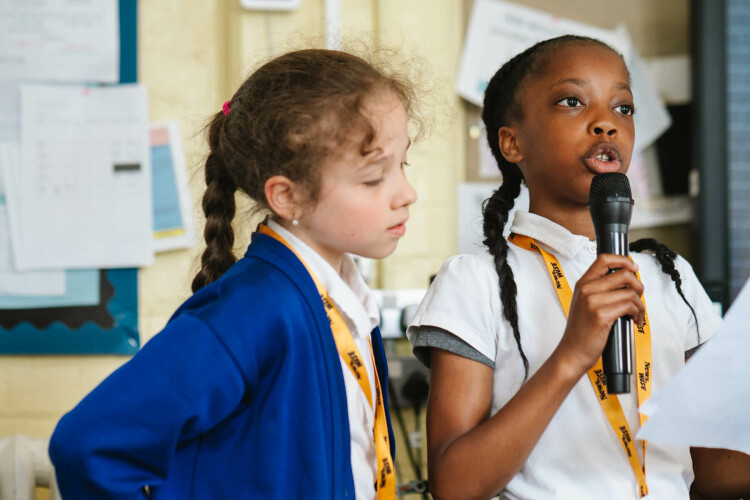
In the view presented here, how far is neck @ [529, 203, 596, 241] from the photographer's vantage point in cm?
99

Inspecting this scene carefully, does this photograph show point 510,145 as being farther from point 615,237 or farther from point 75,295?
point 75,295

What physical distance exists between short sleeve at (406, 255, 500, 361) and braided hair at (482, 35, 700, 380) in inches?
0.7

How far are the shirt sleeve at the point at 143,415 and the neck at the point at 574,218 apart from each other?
0.51 metres

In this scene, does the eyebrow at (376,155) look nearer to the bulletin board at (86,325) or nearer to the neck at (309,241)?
the neck at (309,241)

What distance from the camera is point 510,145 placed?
3.42 ft

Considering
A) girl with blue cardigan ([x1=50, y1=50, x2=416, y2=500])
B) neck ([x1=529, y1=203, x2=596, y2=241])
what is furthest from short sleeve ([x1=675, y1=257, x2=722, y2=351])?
girl with blue cardigan ([x1=50, y1=50, x2=416, y2=500])

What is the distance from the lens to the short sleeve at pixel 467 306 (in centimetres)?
90

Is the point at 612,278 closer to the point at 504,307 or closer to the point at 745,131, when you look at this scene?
the point at 504,307

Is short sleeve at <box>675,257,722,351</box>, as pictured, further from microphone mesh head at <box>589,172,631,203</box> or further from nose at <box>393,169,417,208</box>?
nose at <box>393,169,417,208</box>

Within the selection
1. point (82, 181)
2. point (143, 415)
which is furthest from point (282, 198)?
point (82, 181)

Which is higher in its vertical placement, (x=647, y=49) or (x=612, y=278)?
(x=647, y=49)

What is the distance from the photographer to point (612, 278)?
2.48ft

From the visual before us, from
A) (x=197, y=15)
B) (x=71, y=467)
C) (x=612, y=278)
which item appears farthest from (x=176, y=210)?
(x=612, y=278)

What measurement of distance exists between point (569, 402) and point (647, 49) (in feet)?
5.09
